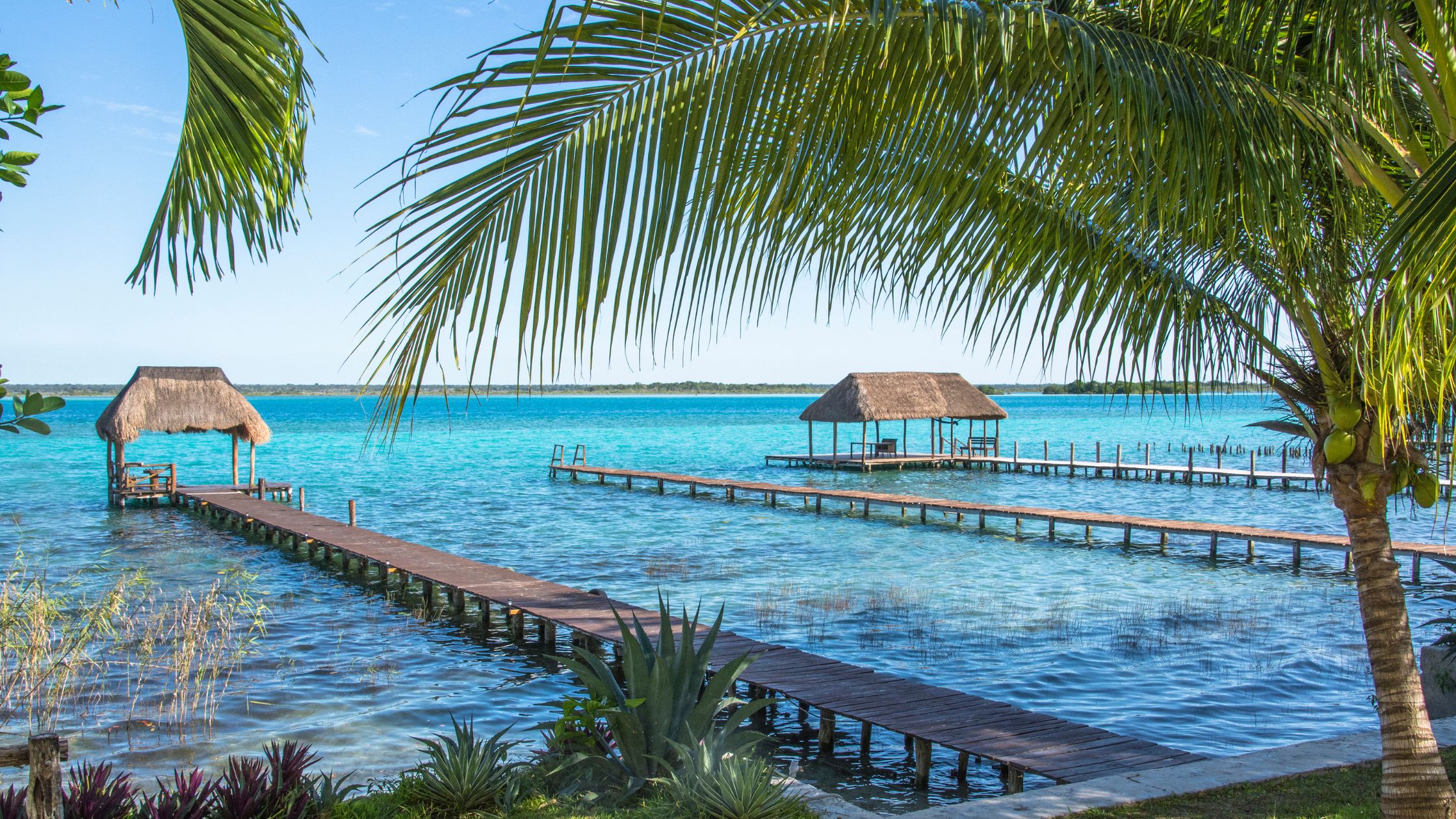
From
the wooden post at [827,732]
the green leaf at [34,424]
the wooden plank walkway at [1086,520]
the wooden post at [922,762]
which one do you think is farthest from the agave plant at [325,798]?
the wooden plank walkway at [1086,520]

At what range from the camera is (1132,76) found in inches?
79.2

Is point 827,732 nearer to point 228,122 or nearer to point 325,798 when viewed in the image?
point 325,798

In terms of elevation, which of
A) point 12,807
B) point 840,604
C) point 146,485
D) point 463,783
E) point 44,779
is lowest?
point 840,604

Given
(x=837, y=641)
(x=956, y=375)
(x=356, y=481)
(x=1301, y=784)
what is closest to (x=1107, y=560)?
(x=837, y=641)

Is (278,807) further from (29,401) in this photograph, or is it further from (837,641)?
(837,641)

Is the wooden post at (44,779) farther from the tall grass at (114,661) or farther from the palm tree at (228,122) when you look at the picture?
the tall grass at (114,661)

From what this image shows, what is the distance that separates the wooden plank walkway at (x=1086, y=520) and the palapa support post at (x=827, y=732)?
10.9 m

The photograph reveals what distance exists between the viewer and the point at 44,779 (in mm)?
2793

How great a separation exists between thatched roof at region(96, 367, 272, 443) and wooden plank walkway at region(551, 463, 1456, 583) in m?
12.2

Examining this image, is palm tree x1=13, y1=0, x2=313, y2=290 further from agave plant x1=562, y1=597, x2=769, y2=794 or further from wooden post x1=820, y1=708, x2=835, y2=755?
wooden post x1=820, y1=708, x2=835, y2=755

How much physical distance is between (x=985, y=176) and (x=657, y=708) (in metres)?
4.09

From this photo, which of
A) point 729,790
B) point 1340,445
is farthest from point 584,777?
point 1340,445

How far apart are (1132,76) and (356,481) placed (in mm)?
41767

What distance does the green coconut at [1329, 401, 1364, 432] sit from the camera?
288cm
